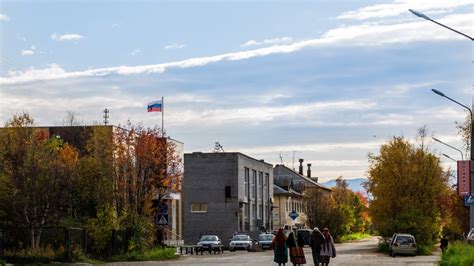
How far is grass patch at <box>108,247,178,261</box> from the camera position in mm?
46031

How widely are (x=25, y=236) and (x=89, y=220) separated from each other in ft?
12.1

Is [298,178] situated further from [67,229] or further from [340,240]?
[67,229]

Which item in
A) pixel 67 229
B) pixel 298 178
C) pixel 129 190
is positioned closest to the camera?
pixel 67 229

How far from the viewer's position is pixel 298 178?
13912 cm

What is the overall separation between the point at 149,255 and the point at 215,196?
44.0 meters

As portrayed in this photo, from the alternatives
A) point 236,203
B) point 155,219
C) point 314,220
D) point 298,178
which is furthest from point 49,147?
point 298,178

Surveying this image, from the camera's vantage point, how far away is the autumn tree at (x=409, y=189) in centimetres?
6456

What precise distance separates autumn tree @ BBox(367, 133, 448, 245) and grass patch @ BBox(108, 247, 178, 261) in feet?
66.2

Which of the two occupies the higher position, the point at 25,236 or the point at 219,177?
the point at 219,177

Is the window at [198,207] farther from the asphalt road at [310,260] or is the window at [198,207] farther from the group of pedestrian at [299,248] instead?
the group of pedestrian at [299,248]

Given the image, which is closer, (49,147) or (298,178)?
(49,147)

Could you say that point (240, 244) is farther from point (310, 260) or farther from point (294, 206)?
point (294, 206)

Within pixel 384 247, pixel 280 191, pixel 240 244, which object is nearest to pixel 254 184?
pixel 280 191

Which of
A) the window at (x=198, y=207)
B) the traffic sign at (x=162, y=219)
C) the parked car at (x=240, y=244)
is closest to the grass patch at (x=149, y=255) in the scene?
the traffic sign at (x=162, y=219)
